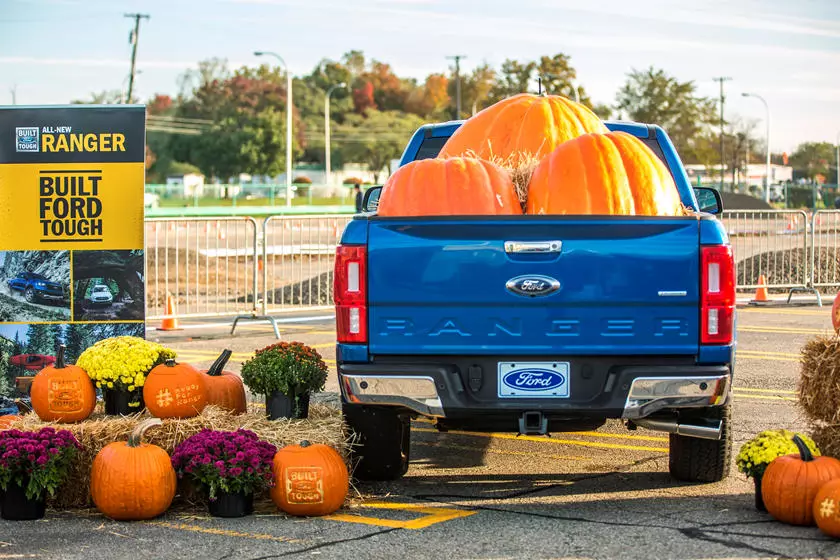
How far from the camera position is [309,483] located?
257 inches

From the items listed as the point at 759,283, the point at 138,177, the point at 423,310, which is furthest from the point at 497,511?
the point at 759,283

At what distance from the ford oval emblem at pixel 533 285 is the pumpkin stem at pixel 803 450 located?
146cm

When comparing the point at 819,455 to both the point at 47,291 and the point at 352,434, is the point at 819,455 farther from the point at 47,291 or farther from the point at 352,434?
the point at 47,291

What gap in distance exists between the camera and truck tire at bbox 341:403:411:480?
710cm

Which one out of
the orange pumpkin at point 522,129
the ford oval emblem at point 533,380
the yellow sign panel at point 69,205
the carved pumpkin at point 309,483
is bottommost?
the carved pumpkin at point 309,483

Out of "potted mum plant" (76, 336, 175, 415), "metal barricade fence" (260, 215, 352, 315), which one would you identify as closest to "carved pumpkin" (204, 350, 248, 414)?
"potted mum plant" (76, 336, 175, 415)

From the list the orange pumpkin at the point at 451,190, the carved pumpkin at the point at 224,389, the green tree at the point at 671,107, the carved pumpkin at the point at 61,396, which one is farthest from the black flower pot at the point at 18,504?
the green tree at the point at 671,107

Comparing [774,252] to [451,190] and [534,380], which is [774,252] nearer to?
[451,190]

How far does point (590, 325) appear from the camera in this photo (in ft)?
20.7

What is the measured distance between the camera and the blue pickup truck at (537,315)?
629 cm

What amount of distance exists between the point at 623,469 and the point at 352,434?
1832 mm

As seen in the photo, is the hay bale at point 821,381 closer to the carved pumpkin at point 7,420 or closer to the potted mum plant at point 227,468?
the potted mum plant at point 227,468

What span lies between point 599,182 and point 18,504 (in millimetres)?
3534

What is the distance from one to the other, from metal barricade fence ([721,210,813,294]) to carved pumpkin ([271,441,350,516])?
51.7 ft
